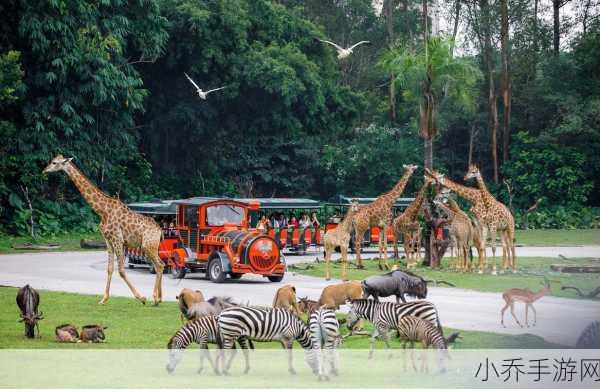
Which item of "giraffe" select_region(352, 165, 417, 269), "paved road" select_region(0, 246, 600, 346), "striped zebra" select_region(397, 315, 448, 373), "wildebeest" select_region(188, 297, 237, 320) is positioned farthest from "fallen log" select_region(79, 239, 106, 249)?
"striped zebra" select_region(397, 315, 448, 373)

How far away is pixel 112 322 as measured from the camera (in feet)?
47.6

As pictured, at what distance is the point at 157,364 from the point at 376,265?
55.1 ft

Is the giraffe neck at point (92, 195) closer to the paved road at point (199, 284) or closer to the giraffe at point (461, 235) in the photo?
the paved road at point (199, 284)

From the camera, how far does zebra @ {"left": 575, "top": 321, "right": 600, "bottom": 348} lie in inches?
127

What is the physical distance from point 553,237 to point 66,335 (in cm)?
3044

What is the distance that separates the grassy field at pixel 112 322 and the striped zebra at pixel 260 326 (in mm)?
2021

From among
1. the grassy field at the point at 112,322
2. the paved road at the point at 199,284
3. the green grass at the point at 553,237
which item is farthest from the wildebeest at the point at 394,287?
the green grass at the point at 553,237

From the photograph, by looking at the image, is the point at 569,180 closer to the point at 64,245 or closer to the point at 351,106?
the point at 351,106

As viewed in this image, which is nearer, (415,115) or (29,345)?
(29,345)

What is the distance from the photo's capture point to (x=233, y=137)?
163 ft

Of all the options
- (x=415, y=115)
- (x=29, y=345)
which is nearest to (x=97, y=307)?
(x=29, y=345)

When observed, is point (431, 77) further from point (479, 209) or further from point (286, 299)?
point (286, 299)

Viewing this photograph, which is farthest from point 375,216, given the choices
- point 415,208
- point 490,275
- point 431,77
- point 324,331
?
point 324,331

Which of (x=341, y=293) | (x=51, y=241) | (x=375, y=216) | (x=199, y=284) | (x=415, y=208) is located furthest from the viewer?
(x=51, y=241)
